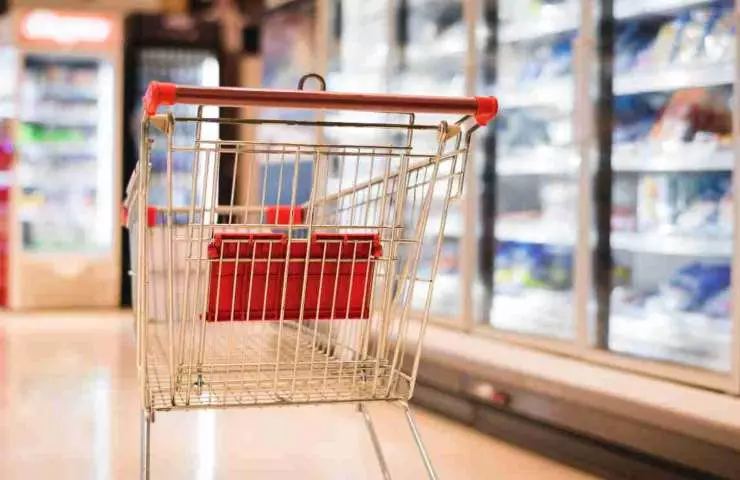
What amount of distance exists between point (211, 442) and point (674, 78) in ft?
6.80

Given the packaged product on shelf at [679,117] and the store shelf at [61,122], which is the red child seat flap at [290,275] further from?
the store shelf at [61,122]

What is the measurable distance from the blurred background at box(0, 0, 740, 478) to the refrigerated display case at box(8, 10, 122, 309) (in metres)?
0.66

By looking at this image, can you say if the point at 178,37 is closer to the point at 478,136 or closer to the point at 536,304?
the point at 478,136

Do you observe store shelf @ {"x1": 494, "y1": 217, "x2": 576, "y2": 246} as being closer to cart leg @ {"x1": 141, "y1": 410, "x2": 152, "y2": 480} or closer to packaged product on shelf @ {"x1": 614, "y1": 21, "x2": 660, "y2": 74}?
packaged product on shelf @ {"x1": 614, "y1": 21, "x2": 660, "y2": 74}

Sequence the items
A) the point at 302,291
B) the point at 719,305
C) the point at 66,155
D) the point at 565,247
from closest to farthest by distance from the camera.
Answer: the point at 302,291
the point at 719,305
the point at 565,247
the point at 66,155

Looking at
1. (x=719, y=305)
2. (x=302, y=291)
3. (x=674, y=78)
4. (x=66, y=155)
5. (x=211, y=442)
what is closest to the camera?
(x=302, y=291)

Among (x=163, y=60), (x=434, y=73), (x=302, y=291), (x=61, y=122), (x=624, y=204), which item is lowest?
(x=302, y=291)

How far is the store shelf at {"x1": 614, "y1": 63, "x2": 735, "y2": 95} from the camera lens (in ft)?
10.1

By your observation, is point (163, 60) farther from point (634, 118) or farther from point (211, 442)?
point (211, 442)

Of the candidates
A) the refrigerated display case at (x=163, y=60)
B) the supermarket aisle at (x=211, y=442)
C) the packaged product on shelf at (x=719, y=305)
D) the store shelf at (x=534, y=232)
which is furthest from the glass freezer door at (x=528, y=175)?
the refrigerated display case at (x=163, y=60)

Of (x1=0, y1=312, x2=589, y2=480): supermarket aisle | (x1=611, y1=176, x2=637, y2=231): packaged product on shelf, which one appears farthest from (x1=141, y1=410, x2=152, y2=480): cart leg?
(x1=611, y1=176, x2=637, y2=231): packaged product on shelf

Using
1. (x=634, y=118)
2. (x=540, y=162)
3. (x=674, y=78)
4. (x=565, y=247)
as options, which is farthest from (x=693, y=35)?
(x=565, y=247)

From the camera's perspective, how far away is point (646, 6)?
3.39 metres

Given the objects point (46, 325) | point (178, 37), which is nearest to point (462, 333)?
point (46, 325)
